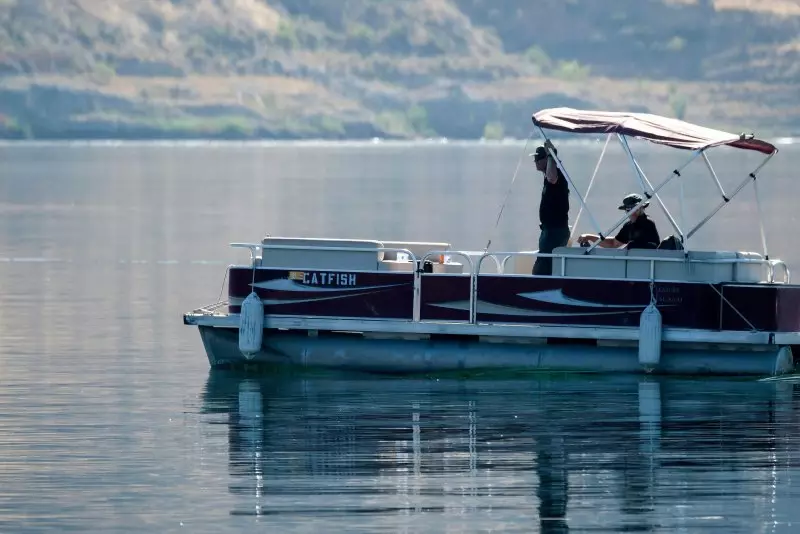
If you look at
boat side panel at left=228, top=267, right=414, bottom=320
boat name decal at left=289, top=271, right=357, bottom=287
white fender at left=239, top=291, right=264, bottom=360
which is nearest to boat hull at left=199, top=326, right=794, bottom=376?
white fender at left=239, top=291, right=264, bottom=360

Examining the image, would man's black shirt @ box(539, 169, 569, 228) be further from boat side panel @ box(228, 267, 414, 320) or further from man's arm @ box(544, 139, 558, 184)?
boat side panel @ box(228, 267, 414, 320)

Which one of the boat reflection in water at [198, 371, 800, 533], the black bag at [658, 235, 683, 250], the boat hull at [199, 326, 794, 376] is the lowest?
the boat reflection in water at [198, 371, 800, 533]

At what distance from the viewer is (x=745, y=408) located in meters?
18.2

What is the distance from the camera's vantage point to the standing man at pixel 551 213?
774 inches

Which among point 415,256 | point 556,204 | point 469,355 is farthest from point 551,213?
point 469,355

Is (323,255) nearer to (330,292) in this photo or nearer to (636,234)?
(330,292)

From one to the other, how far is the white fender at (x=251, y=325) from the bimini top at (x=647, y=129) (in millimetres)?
3659

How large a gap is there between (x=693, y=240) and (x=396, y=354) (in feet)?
104

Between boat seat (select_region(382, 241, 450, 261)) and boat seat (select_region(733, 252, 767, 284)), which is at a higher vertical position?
boat seat (select_region(382, 241, 450, 261))

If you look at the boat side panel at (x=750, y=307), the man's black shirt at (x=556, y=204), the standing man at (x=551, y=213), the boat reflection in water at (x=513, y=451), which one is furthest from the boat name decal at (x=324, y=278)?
the boat side panel at (x=750, y=307)

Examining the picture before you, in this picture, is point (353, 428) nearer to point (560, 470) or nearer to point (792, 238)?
point (560, 470)

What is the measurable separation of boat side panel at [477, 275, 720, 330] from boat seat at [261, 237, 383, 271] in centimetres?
130

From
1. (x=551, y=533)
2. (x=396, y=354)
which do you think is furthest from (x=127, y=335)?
(x=551, y=533)

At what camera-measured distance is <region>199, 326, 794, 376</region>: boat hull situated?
19438mm
